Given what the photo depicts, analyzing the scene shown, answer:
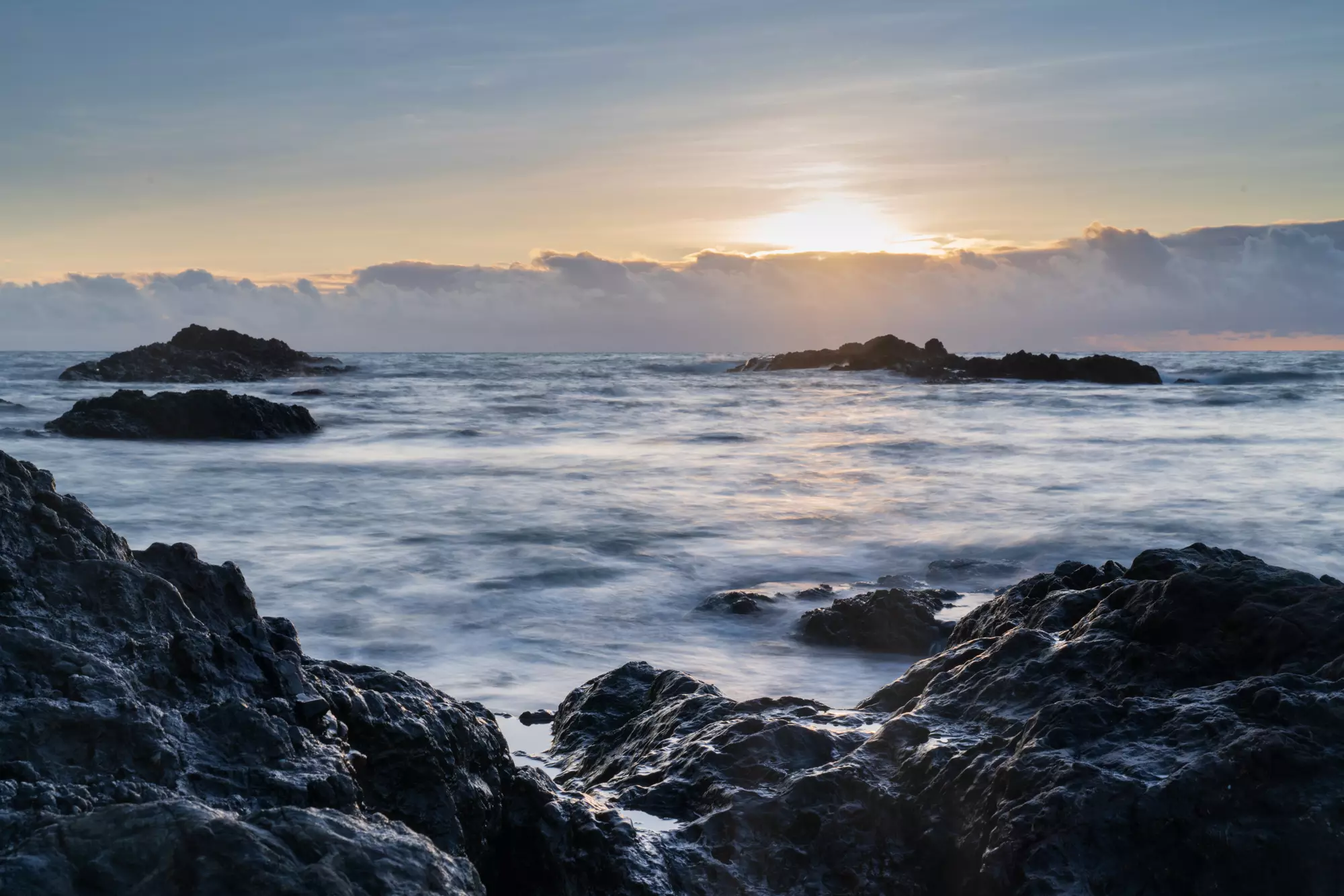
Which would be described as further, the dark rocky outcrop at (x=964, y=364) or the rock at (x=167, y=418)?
the dark rocky outcrop at (x=964, y=364)

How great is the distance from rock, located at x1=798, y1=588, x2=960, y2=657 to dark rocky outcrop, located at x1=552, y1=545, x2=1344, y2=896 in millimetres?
2347

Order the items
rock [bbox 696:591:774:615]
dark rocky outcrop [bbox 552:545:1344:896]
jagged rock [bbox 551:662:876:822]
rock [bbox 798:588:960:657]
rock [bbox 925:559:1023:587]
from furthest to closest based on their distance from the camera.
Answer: rock [bbox 925:559:1023:587] < rock [bbox 696:591:774:615] < rock [bbox 798:588:960:657] < jagged rock [bbox 551:662:876:822] < dark rocky outcrop [bbox 552:545:1344:896]

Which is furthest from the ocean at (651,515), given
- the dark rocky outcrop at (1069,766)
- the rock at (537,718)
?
the dark rocky outcrop at (1069,766)

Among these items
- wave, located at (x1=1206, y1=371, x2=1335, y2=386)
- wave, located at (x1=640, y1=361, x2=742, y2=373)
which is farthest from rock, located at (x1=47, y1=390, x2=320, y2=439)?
wave, located at (x1=640, y1=361, x2=742, y2=373)

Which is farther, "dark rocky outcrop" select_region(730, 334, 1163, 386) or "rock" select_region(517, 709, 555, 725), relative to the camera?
"dark rocky outcrop" select_region(730, 334, 1163, 386)

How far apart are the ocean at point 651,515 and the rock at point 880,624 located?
0.14 m

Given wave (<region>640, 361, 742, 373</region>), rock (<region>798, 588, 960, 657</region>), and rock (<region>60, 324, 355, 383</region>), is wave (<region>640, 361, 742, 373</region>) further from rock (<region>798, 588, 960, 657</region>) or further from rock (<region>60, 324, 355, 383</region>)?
rock (<region>798, 588, 960, 657</region>)

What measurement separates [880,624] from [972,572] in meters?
2.87

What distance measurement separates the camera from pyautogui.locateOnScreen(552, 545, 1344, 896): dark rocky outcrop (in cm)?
222

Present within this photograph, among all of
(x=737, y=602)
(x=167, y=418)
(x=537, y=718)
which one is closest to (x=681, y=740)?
(x=537, y=718)

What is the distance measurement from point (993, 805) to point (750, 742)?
77 cm

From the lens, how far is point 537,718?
466cm

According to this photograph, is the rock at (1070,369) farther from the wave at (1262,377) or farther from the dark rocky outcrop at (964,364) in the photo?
the wave at (1262,377)

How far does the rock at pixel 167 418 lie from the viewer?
16.2 meters
